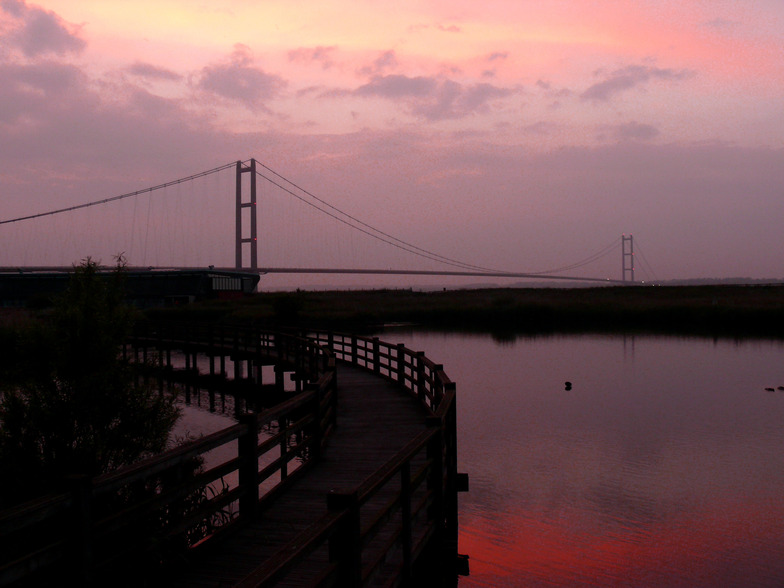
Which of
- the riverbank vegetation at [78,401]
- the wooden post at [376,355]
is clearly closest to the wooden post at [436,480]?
the riverbank vegetation at [78,401]

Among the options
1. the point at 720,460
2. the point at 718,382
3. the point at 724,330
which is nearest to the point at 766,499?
the point at 720,460

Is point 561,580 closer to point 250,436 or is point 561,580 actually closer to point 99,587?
point 250,436

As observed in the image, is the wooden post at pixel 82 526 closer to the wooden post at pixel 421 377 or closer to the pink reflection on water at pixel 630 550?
the pink reflection on water at pixel 630 550

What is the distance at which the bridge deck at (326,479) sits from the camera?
234 inches

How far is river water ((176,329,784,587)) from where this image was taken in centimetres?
973

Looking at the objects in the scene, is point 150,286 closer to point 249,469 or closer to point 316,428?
point 316,428

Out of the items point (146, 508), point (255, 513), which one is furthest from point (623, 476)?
point (146, 508)

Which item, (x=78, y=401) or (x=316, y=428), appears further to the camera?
(x=78, y=401)

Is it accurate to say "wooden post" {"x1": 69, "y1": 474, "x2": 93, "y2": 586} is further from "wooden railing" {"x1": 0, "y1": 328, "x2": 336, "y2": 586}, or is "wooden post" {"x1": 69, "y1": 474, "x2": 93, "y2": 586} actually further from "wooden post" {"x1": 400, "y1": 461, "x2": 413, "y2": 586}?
"wooden post" {"x1": 400, "y1": 461, "x2": 413, "y2": 586}

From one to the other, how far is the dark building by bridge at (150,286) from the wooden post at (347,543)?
67.2 meters

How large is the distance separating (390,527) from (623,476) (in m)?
8.36

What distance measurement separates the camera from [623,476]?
1409 centimetres

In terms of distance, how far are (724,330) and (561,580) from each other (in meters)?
41.9

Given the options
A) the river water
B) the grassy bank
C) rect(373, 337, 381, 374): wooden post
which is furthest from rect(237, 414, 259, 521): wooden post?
the grassy bank
